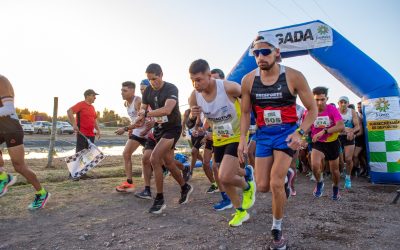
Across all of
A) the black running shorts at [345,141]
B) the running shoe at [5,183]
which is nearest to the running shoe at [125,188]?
the running shoe at [5,183]

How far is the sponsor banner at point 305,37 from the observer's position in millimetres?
8055

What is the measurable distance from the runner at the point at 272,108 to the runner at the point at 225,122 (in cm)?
57

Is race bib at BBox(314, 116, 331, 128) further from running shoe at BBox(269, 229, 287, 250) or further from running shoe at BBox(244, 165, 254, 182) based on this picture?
running shoe at BBox(269, 229, 287, 250)

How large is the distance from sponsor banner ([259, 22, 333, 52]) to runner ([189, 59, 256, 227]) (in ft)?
13.8

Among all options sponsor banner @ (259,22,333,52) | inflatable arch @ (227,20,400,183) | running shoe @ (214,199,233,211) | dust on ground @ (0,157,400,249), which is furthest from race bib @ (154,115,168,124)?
inflatable arch @ (227,20,400,183)

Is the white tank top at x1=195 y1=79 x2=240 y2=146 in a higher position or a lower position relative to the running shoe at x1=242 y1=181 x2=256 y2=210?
higher

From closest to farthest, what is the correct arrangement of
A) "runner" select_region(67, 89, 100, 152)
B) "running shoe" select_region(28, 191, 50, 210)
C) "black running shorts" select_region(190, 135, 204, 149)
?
"running shoe" select_region(28, 191, 50, 210) → "black running shorts" select_region(190, 135, 204, 149) → "runner" select_region(67, 89, 100, 152)

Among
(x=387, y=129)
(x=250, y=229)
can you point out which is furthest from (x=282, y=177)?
(x=387, y=129)

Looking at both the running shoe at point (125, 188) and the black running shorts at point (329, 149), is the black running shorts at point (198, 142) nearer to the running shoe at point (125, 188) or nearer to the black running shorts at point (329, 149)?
the running shoe at point (125, 188)

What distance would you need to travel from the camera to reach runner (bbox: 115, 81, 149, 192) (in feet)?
20.2

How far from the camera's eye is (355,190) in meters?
6.82

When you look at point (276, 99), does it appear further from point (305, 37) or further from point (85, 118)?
point (85, 118)

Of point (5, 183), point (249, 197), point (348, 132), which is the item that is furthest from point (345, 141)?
point (5, 183)

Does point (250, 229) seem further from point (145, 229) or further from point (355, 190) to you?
point (355, 190)
